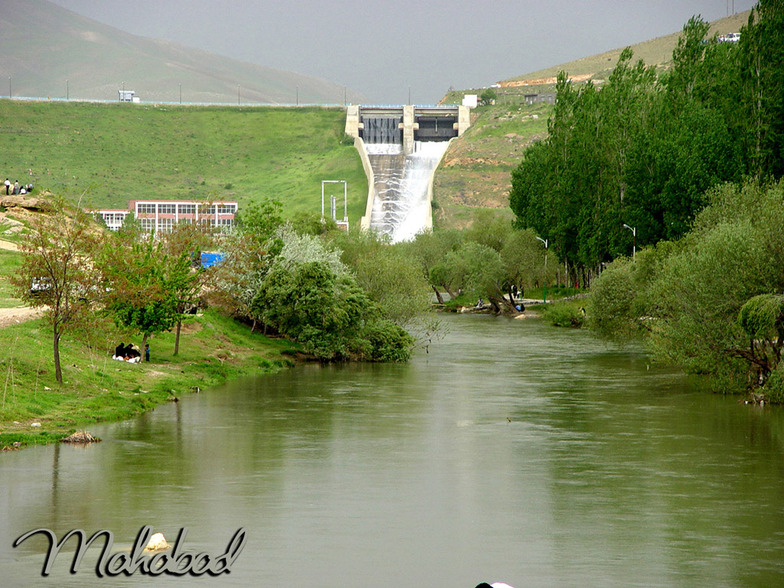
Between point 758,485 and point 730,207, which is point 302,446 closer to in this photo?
point 758,485

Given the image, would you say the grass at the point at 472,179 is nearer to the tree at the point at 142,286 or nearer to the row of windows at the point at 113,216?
the row of windows at the point at 113,216

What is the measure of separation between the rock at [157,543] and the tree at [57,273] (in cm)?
1751

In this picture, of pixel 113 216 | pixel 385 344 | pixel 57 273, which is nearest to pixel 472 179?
pixel 113 216

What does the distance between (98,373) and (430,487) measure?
1766cm

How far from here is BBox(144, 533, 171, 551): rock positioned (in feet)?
66.6

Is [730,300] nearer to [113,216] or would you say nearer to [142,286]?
[142,286]

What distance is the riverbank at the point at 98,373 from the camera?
33.0 meters

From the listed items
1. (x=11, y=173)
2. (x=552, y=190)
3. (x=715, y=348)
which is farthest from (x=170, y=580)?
(x=11, y=173)

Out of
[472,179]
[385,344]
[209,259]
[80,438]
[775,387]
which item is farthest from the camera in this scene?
[472,179]

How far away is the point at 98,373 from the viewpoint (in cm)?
3997

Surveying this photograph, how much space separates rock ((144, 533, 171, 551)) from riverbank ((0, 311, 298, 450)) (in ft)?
36.5

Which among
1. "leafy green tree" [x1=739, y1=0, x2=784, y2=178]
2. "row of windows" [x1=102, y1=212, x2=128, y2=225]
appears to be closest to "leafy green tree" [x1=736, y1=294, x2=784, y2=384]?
"leafy green tree" [x1=739, y1=0, x2=784, y2=178]

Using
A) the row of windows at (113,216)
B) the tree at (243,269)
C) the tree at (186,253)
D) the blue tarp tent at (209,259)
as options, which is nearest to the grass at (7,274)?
the tree at (186,253)

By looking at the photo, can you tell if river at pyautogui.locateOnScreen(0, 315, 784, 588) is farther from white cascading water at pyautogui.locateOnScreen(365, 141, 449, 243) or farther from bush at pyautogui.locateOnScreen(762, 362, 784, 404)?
white cascading water at pyautogui.locateOnScreen(365, 141, 449, 243)
